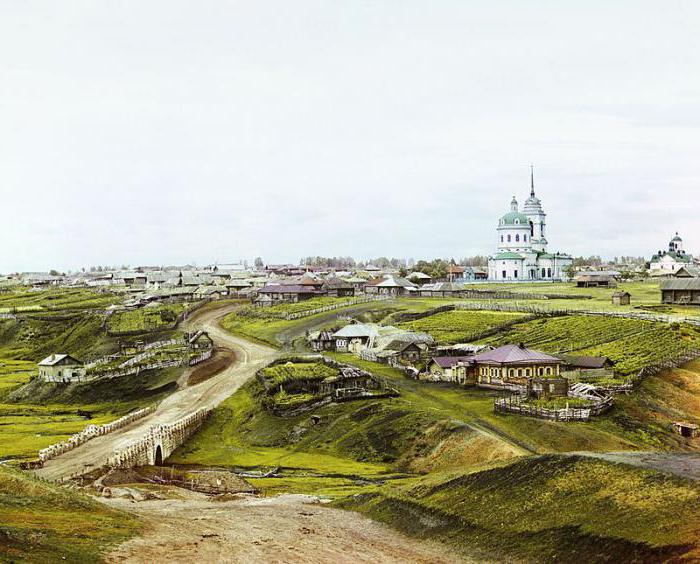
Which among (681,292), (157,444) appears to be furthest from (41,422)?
(681,292)

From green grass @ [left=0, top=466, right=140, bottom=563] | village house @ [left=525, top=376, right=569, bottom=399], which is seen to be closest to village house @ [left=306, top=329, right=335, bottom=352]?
village house @ [left=525, top=376, right=569, bottom=399]

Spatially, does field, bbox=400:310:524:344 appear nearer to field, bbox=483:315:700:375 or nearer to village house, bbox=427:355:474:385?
field, bbox=483:315:700:375

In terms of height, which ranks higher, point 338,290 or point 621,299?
point 338,290

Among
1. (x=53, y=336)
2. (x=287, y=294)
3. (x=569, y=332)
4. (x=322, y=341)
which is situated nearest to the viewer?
(x=569, y=332)

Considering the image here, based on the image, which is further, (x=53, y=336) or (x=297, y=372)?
(x=53, y=336)

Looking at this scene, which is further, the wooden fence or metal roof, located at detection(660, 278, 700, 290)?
metal roof, located at detection(660, 278, 700, 290)

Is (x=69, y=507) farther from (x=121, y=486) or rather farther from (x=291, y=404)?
(x=291, y=404)

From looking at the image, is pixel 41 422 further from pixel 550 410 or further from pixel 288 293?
pixel 288 293
